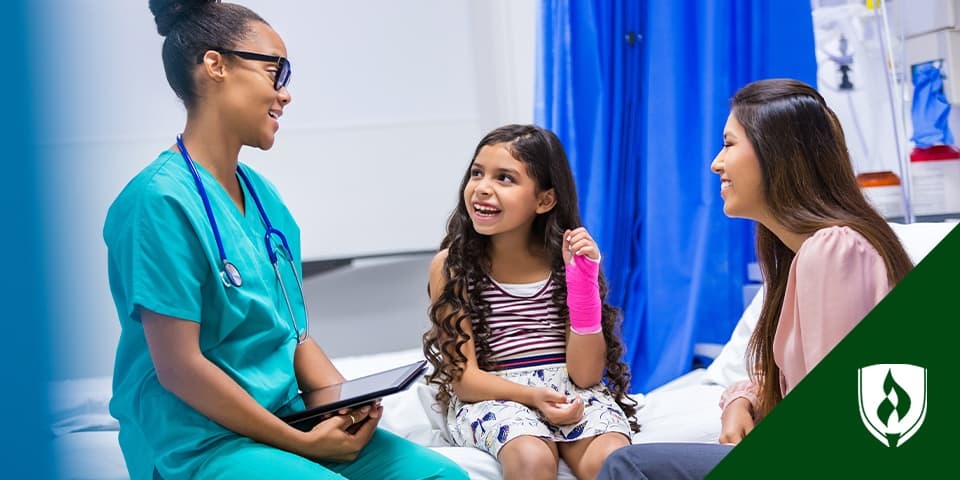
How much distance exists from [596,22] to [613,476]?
192cm

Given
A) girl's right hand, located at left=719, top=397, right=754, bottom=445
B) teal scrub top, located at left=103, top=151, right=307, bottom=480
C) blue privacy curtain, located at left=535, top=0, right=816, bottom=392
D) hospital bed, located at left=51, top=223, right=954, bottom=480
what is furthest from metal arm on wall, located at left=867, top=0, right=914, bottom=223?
teal scrub top, located at left=103, top=151, right=307, bottom=480

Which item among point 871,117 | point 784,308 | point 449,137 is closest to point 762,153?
point 784,308

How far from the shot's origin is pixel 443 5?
3.57m

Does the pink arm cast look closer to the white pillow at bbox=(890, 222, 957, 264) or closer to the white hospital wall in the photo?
the white pillow at bbox=(890, 222, 957, 264)

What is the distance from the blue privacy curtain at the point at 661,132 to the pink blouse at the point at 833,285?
1.41m

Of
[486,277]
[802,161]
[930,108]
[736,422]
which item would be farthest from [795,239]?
[930,108]

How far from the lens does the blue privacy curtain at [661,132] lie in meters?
2.66

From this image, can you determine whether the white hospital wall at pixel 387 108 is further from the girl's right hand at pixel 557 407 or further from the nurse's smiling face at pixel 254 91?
the nurse's smiling face at pixel 254 91

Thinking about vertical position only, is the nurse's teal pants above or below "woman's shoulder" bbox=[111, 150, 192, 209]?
below

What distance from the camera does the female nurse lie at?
4.14ft

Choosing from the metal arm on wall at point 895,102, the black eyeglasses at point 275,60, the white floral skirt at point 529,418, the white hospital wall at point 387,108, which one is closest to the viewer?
the black eyeglasses at point 275,60

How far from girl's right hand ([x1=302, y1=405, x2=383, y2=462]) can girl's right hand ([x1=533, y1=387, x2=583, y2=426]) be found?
1.28ft

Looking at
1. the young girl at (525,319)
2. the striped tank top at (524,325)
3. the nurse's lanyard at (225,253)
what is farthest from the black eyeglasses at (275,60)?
the striped tank top at (524,325)
